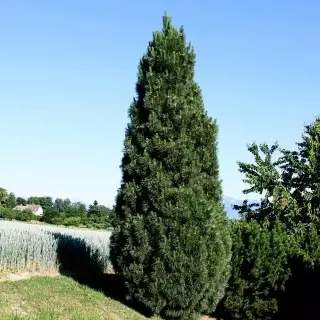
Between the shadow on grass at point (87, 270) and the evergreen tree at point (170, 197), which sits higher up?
the evergreen tree at point (170, 197)

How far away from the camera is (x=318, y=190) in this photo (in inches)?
909

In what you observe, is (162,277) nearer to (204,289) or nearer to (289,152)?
(204,289)

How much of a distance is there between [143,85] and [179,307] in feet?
16.9

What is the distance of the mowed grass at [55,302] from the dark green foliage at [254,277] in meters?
3.33

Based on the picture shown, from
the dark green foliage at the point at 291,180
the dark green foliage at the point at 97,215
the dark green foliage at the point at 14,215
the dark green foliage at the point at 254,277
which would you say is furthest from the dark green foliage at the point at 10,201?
the dark green foliage at the point at 254,277

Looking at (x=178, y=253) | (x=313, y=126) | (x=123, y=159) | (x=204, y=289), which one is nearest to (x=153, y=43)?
(x=123, y=159)

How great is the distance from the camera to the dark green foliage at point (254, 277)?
14.1 m

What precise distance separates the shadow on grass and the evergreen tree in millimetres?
656

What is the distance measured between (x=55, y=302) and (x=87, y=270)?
461cm

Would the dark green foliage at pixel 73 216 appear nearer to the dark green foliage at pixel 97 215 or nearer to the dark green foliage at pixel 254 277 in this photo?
the dark green foliage at pixel 97 215

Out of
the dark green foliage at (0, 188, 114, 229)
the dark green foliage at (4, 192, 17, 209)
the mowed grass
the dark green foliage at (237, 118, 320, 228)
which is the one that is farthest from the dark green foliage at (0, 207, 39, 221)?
the mowed grass

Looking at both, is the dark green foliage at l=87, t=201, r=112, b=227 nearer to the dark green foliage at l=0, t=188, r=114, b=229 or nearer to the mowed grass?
the dark green foliage at l=0, t=188, r=114, b=229

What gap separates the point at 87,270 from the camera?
1494 centimetres

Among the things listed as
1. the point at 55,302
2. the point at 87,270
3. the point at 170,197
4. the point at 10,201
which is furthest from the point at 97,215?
the point at 55,302
